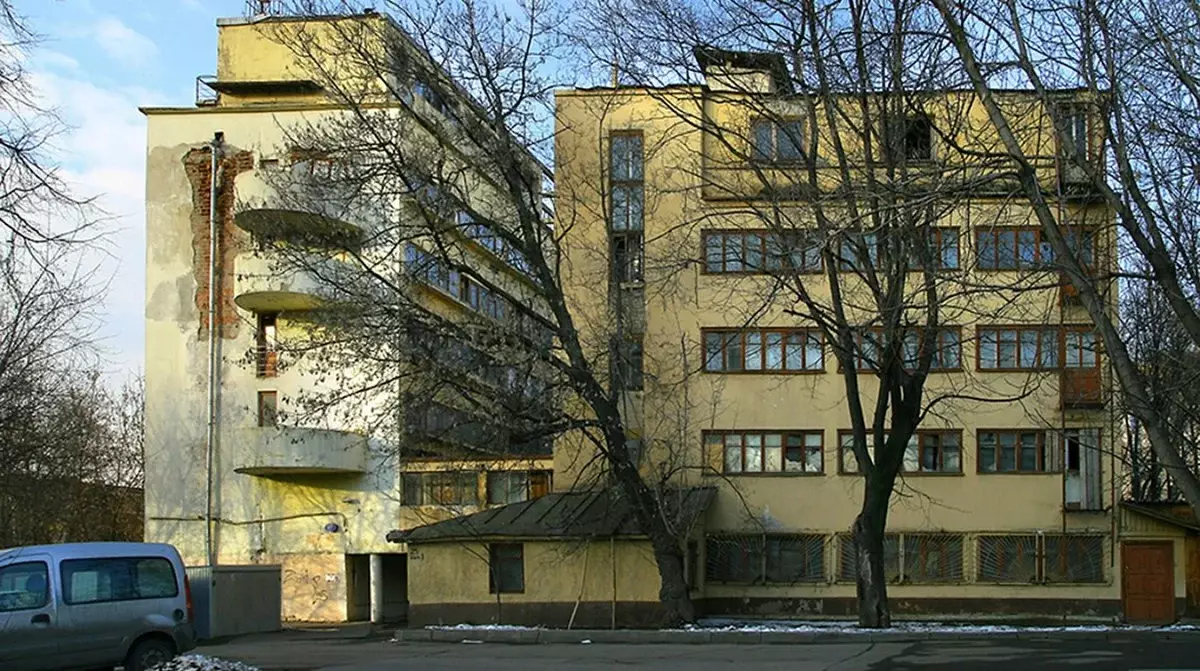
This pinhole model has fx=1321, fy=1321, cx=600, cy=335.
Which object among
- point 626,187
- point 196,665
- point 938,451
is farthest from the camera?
point 938,451

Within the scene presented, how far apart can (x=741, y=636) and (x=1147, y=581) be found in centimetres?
1698

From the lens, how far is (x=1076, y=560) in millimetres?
37000

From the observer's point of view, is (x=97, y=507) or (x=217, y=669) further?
(x=97, y=507)

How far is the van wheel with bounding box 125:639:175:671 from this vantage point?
1814 centimetres

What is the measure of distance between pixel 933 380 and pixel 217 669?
2512 centimetres

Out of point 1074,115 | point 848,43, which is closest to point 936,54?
point 1074,115

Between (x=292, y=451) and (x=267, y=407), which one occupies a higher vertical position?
(x=267, y=407)

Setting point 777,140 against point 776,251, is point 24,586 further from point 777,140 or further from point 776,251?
point 777,140

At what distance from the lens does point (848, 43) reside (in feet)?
64.7

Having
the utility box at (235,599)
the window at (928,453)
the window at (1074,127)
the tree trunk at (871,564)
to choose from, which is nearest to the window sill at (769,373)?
the window at (928,453)

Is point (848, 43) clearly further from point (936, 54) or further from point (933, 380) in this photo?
point (933, 380)

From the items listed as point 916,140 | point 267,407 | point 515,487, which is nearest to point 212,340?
point 267,407

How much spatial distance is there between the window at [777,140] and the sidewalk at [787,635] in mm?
9049

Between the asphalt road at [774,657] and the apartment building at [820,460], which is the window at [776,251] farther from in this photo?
the asphalt road at [774,657]
